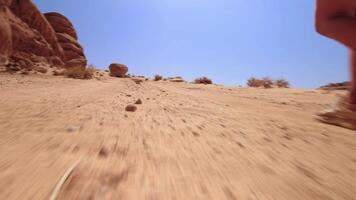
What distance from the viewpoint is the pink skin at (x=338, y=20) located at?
103 centimetres

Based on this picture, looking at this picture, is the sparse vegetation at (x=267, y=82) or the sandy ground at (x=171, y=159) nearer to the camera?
the sandy ground at (x=171, y=159)

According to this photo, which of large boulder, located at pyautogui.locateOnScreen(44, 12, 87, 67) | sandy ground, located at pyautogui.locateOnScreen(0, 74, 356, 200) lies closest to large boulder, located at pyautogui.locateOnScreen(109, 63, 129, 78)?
sandy ground, located at pyautogui.locateOnScreen(0, 74, 356, 200)

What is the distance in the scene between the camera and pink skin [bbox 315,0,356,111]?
1028 mm

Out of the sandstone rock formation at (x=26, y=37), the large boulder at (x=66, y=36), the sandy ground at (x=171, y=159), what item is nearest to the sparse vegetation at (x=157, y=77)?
the sandstone rock formation at (x=26, y=37)

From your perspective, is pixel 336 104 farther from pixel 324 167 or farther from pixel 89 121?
pixel 89 121

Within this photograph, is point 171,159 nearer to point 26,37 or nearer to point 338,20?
point 338,20

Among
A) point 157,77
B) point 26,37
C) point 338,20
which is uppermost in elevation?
point 26,37

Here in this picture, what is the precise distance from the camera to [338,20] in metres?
1.09

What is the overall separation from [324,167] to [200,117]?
33.9 inches

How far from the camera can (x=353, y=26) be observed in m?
1.01

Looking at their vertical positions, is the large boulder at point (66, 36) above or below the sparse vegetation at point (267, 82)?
above

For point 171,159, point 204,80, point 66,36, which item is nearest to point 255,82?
point 204,80

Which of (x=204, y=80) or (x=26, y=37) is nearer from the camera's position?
(x=204, y=80)

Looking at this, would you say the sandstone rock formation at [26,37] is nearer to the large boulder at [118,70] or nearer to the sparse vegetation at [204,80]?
the large boulder at [118,70]
